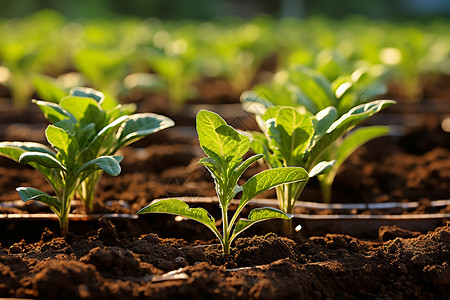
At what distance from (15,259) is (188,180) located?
144cm

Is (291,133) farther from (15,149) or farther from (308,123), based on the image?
(15,149)

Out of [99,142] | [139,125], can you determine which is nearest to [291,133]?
[139,125]

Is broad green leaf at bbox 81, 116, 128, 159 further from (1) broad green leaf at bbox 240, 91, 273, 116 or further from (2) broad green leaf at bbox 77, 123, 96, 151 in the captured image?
(1) broad green leaf at bbox 240, 91, 273, 116

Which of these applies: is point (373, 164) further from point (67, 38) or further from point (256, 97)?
point (67, 38)

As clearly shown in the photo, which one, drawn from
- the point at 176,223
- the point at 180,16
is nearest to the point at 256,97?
the point at 176,223

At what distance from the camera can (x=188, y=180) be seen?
346cm

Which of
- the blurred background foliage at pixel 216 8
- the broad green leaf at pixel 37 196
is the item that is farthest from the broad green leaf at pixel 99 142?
the blurred background foliage at pixel 216 8

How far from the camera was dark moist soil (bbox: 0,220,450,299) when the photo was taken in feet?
6.46

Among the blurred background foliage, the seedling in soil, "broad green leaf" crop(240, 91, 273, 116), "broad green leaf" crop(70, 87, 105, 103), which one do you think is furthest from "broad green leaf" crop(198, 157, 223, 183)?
the blurred background foliage

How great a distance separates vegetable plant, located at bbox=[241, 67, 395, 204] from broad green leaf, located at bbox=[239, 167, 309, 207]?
10cm

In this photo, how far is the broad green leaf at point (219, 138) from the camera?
7.04 feet

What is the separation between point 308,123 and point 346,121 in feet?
0.55

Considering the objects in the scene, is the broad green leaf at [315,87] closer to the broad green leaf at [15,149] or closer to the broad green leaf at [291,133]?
the broad green leaf at [291,133]

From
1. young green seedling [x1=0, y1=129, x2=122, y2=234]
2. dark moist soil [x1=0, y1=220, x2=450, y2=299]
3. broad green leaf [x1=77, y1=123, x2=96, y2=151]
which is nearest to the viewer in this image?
dark moist soil [x1=0, y1=220, x2=450, y2=299]
